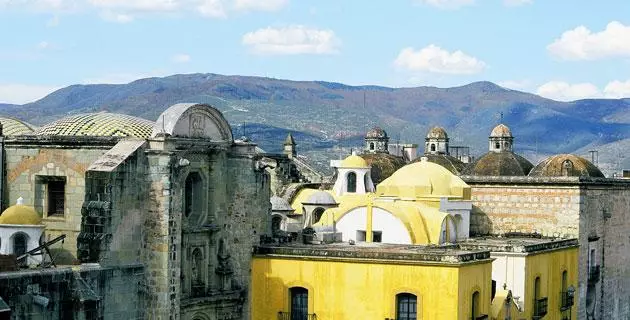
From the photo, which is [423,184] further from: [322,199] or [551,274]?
[551,274]

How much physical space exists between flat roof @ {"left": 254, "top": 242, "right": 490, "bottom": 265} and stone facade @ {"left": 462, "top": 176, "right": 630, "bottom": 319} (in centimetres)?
1143

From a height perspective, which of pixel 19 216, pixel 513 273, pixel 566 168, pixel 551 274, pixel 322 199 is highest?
pixel 566 168

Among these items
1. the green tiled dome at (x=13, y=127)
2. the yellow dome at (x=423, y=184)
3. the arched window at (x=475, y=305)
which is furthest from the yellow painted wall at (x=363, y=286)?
the green tiled dome at (x=13, y=127)

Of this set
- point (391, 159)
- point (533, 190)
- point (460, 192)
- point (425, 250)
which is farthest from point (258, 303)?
point (391, 159)

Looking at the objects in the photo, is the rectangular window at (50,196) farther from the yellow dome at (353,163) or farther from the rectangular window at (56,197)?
the yellow dome at (353,163)

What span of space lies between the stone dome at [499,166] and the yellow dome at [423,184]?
53.3 feet

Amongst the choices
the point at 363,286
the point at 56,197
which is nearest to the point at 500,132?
the point at 363,286

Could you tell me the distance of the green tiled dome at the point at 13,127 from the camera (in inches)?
1651

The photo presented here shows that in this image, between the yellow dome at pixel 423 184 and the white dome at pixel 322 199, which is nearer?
the yellow dome at pixel 423 184

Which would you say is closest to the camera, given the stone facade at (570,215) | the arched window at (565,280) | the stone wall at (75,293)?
the stone wall at (75,293)

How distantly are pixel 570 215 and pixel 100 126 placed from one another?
69.6 ft

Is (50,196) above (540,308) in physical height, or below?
above

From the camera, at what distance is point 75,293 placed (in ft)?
96.8

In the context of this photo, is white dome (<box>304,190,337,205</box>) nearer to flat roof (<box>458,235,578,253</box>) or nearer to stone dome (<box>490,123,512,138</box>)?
flat roof (<box>458,235,578,253</box>)
